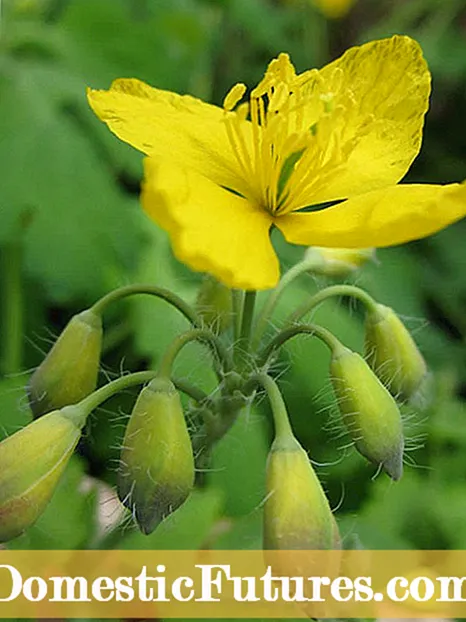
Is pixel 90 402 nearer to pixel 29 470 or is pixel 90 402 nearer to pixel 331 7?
pixel 29 470

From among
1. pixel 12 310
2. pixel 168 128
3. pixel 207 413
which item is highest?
pixel 168 128

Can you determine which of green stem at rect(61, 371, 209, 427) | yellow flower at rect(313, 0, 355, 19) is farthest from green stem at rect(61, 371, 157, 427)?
yellow flower at rect(313, 0, 355, 19)

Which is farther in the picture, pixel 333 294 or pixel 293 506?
pixel 333 294

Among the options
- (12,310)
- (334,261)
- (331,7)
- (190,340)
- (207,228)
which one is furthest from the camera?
(331,7)

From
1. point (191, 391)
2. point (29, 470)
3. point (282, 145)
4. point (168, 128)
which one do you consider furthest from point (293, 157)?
point (29, 470)

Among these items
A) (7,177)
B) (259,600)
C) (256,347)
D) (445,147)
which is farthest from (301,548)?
(445,147)

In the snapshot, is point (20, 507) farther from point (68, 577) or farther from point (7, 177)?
point (7, 177)

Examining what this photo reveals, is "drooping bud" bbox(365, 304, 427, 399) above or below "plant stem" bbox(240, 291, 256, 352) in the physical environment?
below

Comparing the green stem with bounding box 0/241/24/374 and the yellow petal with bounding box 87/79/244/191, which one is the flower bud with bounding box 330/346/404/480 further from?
the green stem with bounding box 0/241/24/374
